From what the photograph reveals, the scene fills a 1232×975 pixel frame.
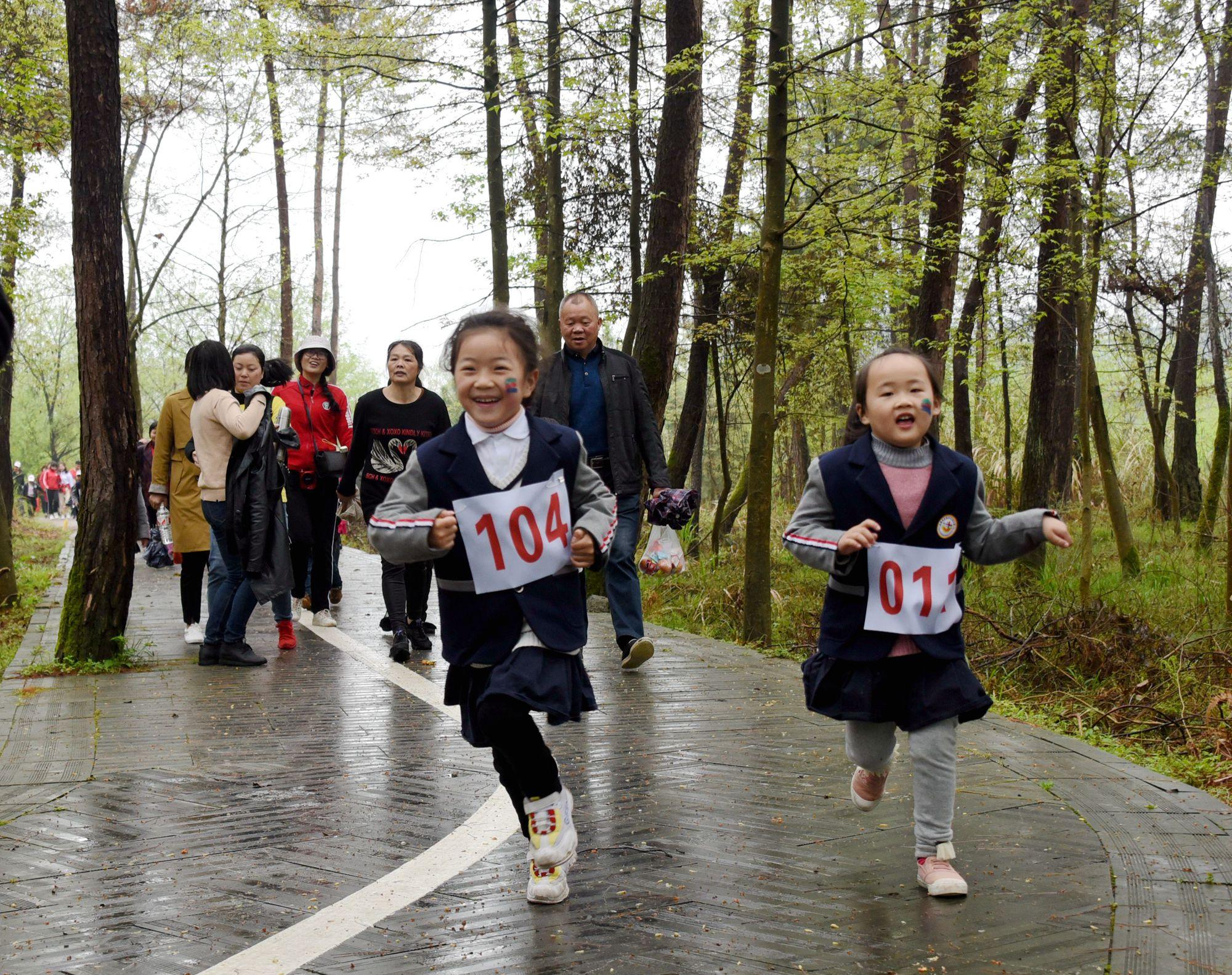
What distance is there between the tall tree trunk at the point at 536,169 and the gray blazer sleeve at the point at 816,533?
10575mm

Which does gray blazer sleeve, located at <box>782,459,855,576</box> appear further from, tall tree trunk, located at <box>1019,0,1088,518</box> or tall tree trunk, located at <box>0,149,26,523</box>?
tall tree trunk, located at <box>0,149,26,523</box>

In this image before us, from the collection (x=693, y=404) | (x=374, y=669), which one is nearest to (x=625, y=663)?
(x=374, y=669)

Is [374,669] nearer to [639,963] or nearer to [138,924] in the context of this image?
[138,924]

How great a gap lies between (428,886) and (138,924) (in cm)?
90

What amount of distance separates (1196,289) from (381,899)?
734 inches

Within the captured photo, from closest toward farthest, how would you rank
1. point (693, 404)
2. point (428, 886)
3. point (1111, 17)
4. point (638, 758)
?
point (428, 886) < point (638, 758) < point (1111, 17) < point (693, 404)

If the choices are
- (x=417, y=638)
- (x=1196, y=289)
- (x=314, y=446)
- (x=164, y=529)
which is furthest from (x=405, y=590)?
(x=1196, y=289)

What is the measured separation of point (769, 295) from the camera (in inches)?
358

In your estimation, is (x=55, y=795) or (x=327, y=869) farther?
(x=55, y=795)

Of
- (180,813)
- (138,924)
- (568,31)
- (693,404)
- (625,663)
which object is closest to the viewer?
(138,924)

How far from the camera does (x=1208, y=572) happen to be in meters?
12.2

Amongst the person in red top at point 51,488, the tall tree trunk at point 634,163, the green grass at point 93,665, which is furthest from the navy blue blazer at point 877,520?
the person in red top at point 51,488

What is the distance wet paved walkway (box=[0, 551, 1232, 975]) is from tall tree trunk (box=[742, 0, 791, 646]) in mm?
2487

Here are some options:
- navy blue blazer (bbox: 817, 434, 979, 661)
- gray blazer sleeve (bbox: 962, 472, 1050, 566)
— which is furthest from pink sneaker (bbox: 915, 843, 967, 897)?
gray blazer sleeve (bbox: 962, 472, 1050, 566)
